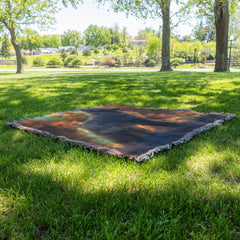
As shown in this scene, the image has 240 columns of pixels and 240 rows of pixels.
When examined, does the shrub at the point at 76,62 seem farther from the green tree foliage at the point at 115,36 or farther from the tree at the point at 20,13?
the green tree foliage at the point at 115,36

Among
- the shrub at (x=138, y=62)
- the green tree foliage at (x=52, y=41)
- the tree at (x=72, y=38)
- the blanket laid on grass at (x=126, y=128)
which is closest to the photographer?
the blanket laid on grass at (x=126, y=128)

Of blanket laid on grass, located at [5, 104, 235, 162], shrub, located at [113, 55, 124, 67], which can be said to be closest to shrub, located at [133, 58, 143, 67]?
shrub, located at [113, 55, 124, 67]

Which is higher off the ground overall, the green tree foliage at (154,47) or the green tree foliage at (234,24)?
the green tree foliage at (234,24)

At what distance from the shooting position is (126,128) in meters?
3.24

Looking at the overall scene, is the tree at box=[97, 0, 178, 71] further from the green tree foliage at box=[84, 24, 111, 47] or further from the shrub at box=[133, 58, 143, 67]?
the green tree foliage at box=[84, 24, 111, 47]

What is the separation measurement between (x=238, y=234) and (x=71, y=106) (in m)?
4.29

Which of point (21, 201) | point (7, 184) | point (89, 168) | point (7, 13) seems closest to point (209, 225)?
point (89, 168)

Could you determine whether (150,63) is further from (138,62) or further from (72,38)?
(72,38)

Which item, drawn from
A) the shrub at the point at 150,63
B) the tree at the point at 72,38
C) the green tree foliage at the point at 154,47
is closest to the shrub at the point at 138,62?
the shrub at the point at 150,63

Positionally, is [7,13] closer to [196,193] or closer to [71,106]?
[71,106]

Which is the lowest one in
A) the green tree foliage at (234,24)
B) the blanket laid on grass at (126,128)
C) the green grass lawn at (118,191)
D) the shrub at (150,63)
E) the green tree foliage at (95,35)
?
the green grass lawn at (118,191)

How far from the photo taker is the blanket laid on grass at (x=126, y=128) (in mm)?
2533

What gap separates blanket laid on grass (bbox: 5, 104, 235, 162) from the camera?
2.53 metres

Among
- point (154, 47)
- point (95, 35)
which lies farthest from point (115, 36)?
point (154, 47)
